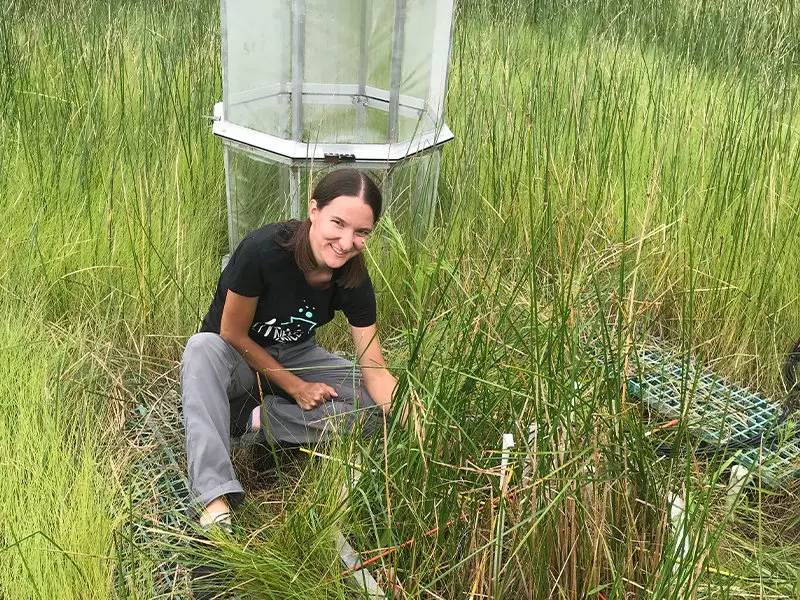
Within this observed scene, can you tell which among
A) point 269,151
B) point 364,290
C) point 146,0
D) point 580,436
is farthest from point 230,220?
point 146,0

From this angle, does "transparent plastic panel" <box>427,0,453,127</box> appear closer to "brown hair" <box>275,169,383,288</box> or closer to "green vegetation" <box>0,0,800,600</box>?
"green vegetation" <box>0,0,800,600</box>

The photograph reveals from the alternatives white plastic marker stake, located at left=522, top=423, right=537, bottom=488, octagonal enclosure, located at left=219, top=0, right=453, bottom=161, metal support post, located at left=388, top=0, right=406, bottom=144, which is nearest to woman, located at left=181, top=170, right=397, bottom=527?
white plastic marker stake, located at left=522, top=423, right=537, bottom=488

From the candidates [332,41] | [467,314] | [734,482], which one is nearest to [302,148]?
[332,41]

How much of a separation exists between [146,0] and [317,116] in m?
2.46

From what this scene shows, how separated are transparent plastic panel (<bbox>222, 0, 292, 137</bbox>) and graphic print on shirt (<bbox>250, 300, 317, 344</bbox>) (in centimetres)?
66

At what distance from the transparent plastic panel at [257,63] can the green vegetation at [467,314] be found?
314 millimetres

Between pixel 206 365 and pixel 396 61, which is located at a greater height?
pixel 396 61

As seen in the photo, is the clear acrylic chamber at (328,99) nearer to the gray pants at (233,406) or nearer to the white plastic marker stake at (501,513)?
the gray pants at (233,406)

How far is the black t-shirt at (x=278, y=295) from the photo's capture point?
73.7 inches

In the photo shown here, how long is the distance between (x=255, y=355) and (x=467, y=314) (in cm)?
54

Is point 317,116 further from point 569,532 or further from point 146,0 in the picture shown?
point 146,0

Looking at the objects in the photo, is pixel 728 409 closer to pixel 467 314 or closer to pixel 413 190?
pixel 467 314

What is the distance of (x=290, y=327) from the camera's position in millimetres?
1993

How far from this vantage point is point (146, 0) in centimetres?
452
